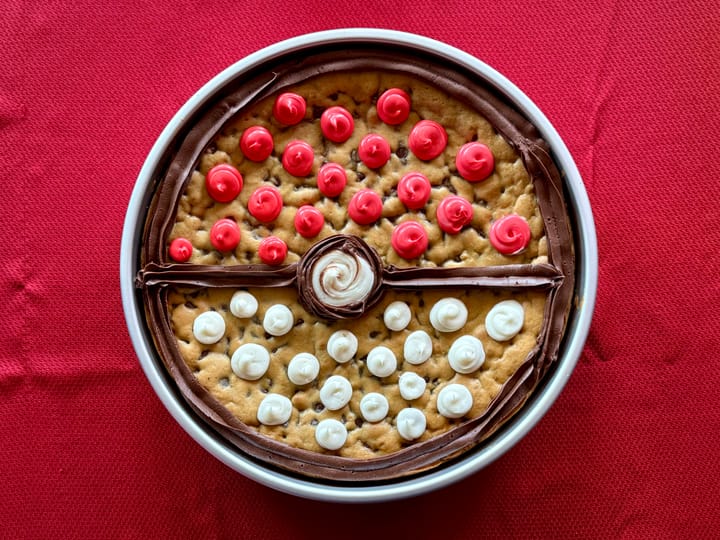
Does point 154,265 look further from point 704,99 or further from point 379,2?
point 704,99

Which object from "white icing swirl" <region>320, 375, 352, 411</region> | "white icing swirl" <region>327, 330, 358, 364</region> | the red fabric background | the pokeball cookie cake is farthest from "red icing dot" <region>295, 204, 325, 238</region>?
the red fabric background

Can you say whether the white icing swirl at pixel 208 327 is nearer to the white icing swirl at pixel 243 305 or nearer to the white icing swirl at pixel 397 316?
the white icing swirl at pixel 243 305

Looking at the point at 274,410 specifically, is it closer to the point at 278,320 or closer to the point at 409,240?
the point at 278,320

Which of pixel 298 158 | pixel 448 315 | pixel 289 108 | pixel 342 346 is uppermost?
pixel 289 108

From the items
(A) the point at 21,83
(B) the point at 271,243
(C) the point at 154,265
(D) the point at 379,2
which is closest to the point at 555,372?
(B) the point at 271,243

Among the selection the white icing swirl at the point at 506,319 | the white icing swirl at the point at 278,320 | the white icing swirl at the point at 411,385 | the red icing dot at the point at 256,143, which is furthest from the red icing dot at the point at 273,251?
the white icing swirl at the point at 506,319

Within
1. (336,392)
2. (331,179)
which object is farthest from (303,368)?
(331,179)

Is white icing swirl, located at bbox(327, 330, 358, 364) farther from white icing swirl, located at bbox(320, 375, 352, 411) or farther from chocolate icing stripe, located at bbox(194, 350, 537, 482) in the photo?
chocolate icing stripe, located at bbox(194, 350, 537, 482)
